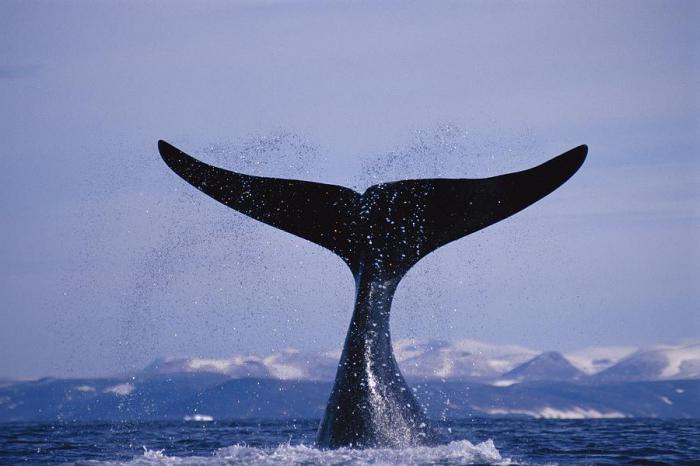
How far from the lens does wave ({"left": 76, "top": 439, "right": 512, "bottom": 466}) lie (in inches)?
455

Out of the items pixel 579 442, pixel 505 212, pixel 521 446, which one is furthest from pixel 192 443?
pixel 505 212

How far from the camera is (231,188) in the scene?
42.3ft

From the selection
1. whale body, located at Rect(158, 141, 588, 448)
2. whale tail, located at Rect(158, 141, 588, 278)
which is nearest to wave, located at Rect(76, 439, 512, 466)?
whale body, located at Rect(158, 141, 588, 448)

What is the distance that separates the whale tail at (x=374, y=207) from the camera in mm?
12688

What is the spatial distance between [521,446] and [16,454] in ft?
28.0

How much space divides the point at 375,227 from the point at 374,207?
0.91ft

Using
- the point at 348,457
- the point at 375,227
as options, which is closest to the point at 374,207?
the point at 375,227

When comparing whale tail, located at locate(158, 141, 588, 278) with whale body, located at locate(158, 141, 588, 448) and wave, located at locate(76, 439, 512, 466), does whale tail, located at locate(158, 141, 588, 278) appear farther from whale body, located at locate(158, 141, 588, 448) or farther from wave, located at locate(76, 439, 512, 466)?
wave, located at locate(76, 439, 512, 466)

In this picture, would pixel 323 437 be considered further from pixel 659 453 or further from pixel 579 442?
pixel 579 442

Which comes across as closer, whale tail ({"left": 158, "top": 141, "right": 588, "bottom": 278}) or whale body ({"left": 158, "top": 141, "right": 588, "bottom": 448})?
whale body ({"left": 158, "top": 141, "right": 588, "bottom": 448})

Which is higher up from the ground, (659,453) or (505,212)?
(505,212)

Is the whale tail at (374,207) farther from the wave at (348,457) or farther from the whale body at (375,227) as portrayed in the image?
the wave at (348,457)

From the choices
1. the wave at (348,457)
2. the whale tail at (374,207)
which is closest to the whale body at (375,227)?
the whale tail at (374,207)

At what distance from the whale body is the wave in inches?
8.1
